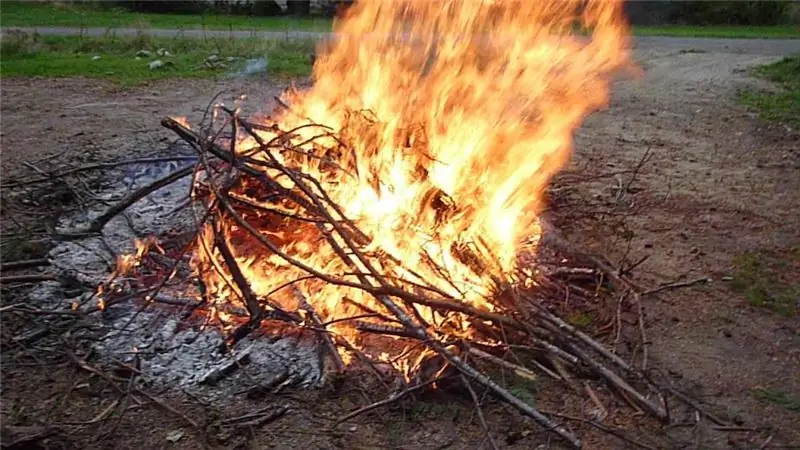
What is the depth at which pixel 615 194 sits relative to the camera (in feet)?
18.6

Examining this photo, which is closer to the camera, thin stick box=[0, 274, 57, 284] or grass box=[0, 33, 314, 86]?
thin stick box=[0, 274, 57, 284]

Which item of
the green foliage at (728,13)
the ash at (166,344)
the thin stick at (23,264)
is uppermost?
the green foliage at (728,13)

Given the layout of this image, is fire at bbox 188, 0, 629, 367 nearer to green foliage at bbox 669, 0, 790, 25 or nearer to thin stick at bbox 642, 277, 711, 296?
thin stick at bbox 642, 277, 711, 296

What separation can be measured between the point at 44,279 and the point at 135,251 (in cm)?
54

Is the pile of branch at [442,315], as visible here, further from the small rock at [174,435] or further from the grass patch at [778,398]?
the small rock at [174,435]

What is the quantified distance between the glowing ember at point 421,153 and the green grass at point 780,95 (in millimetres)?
4270

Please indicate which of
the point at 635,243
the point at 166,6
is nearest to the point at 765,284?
the point at 635,243

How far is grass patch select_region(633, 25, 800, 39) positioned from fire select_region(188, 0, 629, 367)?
13945 mm

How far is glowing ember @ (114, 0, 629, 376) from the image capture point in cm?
367

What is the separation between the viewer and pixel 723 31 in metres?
18.6

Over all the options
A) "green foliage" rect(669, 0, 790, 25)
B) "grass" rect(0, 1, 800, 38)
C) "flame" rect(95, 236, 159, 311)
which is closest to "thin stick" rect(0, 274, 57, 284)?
"flame" rect(95, 236, 159, 311)

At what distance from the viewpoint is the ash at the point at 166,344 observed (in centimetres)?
324

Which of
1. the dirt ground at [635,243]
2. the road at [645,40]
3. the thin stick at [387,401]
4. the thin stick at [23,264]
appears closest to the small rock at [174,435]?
the dirt ground at [635,243]

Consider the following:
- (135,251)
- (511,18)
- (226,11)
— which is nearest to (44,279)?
(135,251)
